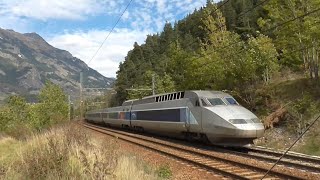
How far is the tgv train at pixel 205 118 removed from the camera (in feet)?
56.0

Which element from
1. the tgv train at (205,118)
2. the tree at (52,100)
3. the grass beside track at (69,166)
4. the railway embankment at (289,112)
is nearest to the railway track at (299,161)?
the tgv train at (205,118)

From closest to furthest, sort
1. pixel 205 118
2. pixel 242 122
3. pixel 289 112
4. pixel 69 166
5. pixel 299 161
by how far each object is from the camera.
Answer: pixel 69 166
pixel 299 161
pixel 242 122
pixel 205 118
pixel 289 112

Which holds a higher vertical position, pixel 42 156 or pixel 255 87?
pixel 255 87

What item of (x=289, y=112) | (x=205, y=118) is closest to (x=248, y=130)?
(x=205, y=118)

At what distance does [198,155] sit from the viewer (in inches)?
640

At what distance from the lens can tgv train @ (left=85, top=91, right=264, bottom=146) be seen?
17.1m

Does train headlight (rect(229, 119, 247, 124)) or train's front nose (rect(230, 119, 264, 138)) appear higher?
train headlight (rect(229, 119, 247, 124))

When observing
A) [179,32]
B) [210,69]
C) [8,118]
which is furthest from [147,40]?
[210,69]

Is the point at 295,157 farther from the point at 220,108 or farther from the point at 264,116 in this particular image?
the point at 264,116

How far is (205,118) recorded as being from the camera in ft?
60.8

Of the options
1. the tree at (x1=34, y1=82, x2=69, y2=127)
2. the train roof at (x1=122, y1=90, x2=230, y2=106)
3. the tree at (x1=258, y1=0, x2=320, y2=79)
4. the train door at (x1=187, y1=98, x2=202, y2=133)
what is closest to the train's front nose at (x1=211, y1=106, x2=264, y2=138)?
the train door at (x1=187, y1=98, x2=202, y2=133)

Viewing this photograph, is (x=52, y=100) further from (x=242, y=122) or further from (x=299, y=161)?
(x=299, y=161)

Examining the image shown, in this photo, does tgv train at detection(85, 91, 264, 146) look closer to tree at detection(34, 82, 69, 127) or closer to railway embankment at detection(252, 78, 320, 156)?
railway embankment at detection(252, 78, 320, 156)

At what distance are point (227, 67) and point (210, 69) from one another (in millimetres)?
1635
